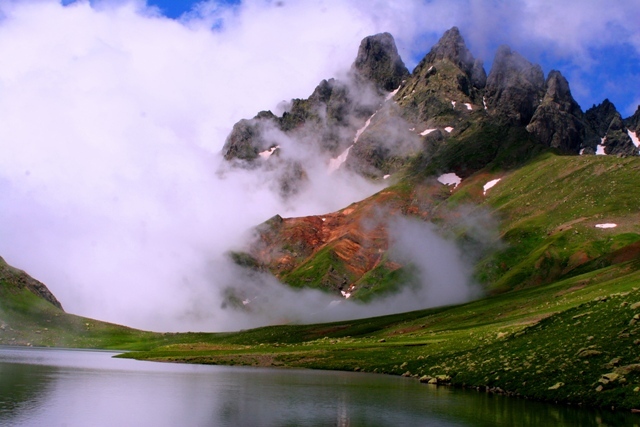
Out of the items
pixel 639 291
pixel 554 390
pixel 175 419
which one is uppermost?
pixel 639 291

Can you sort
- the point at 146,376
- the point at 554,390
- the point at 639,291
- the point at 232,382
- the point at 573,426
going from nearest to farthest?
the point at 573,426, the point at 554,390, the point at 639,291, the point at 232,382, the point at 146,376

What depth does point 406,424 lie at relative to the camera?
163 feet

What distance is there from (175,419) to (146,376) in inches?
2038

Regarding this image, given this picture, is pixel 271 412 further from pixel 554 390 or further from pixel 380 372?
pixel 380 372

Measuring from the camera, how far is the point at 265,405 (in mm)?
60688

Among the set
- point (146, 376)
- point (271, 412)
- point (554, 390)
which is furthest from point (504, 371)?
point (146, 376)

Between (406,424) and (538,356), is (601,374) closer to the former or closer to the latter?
(538,356)

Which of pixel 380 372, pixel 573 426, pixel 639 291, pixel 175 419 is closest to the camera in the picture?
pixel 573 426

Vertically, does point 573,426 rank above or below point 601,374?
below

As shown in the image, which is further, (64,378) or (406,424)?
(64,378)

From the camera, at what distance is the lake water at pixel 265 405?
1975 inches

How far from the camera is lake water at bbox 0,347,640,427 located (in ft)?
165

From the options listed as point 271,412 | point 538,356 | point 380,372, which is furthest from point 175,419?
point 380,372

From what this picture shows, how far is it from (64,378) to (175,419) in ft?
160
